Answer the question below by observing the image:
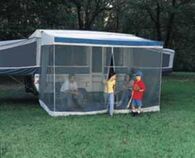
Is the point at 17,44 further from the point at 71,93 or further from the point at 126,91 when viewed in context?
the point at 126,91

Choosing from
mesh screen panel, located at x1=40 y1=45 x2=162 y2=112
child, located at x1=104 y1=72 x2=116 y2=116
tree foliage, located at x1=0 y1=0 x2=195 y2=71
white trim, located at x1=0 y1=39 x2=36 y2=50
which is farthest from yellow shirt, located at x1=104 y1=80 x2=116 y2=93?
tree foliage, located at x1=0 y1=0 x2=195 y2=71

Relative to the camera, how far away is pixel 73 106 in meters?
12.9

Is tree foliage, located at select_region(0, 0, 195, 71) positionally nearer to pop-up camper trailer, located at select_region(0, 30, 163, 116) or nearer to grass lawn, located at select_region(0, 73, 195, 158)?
pop-up camper trailer, located at select_region(0, 30, 163, 116)

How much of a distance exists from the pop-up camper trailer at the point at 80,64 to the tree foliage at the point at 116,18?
10135 millimetres

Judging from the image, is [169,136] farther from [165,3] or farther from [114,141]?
[165,3]

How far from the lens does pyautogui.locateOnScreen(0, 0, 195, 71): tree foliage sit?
25.8m

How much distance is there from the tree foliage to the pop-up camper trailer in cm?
1013

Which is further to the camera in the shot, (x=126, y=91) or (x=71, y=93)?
(x=126, y=91)

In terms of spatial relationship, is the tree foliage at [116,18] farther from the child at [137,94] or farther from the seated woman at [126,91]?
the child at [137,94]

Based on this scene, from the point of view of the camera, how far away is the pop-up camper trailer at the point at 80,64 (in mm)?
12875

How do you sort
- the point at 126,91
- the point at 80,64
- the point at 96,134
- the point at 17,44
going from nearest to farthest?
the point at 96,134
the point at 80,64
the point at 126,91
the point at 17,44

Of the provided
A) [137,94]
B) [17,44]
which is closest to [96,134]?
[137,94]

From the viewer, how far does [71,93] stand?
12.9 m

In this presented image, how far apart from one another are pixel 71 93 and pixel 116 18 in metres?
26.0
